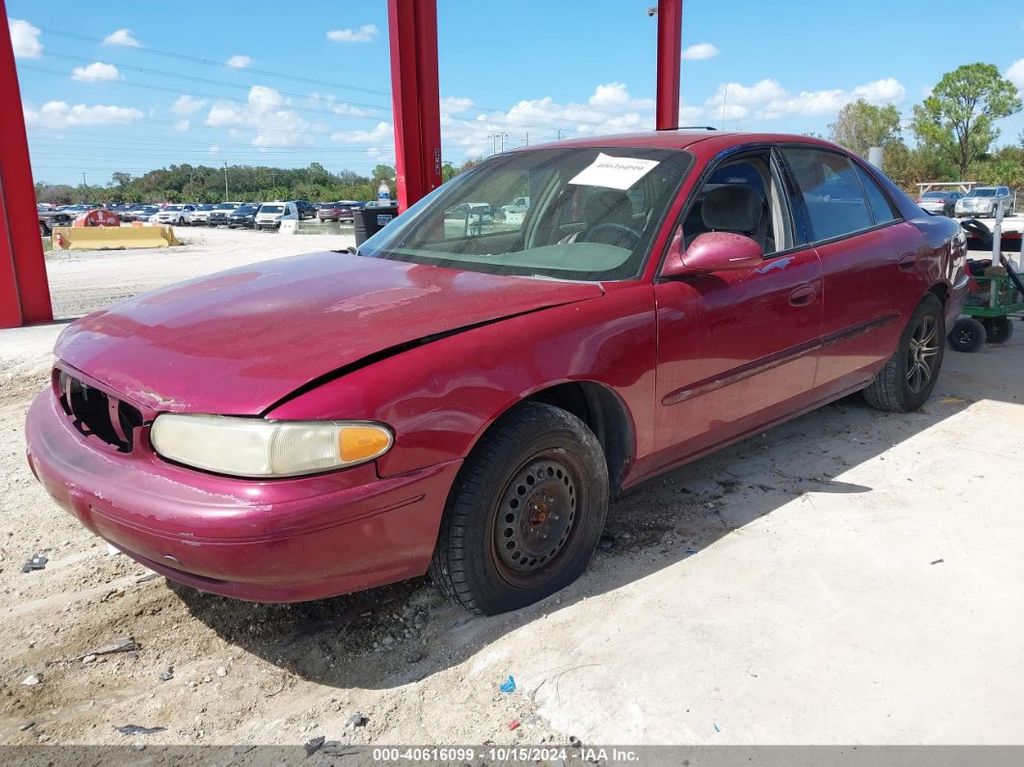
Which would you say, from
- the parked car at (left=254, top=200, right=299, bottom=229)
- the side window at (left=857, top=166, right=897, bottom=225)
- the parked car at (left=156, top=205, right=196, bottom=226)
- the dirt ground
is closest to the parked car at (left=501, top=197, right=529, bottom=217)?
the dirt ground

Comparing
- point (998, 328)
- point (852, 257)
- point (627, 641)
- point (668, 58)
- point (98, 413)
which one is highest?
point (668, 58)

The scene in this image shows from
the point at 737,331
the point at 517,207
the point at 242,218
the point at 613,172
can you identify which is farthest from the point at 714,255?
the point at 242,218

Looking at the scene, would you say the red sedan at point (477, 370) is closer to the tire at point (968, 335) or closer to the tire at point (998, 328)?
the tire at point (968, 335)

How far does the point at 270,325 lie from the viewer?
242 centimetres

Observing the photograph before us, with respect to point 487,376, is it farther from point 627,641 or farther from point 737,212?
point 737,212

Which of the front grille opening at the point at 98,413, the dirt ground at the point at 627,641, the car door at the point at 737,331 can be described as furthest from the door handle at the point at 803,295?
the front grille opening at the point at 98,413

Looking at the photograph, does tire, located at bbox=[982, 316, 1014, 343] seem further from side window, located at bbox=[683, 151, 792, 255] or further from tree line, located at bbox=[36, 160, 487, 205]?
tree line, located at bbox=[36, 160, 487, 205]

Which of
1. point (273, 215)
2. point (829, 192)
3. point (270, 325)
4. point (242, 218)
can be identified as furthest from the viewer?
point (242, 218)

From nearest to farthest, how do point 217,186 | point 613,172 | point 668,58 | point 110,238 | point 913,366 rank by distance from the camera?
point 613,172
point 913,366
point 668,58
point 110,238
point 217,186

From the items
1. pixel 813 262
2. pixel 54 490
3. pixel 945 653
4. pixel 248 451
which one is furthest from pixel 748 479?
pixel 54 490

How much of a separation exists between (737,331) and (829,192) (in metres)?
1.26

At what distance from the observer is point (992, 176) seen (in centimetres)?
5291

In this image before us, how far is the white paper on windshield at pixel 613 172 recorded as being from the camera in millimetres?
3197

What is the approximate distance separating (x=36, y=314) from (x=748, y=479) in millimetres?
7929
